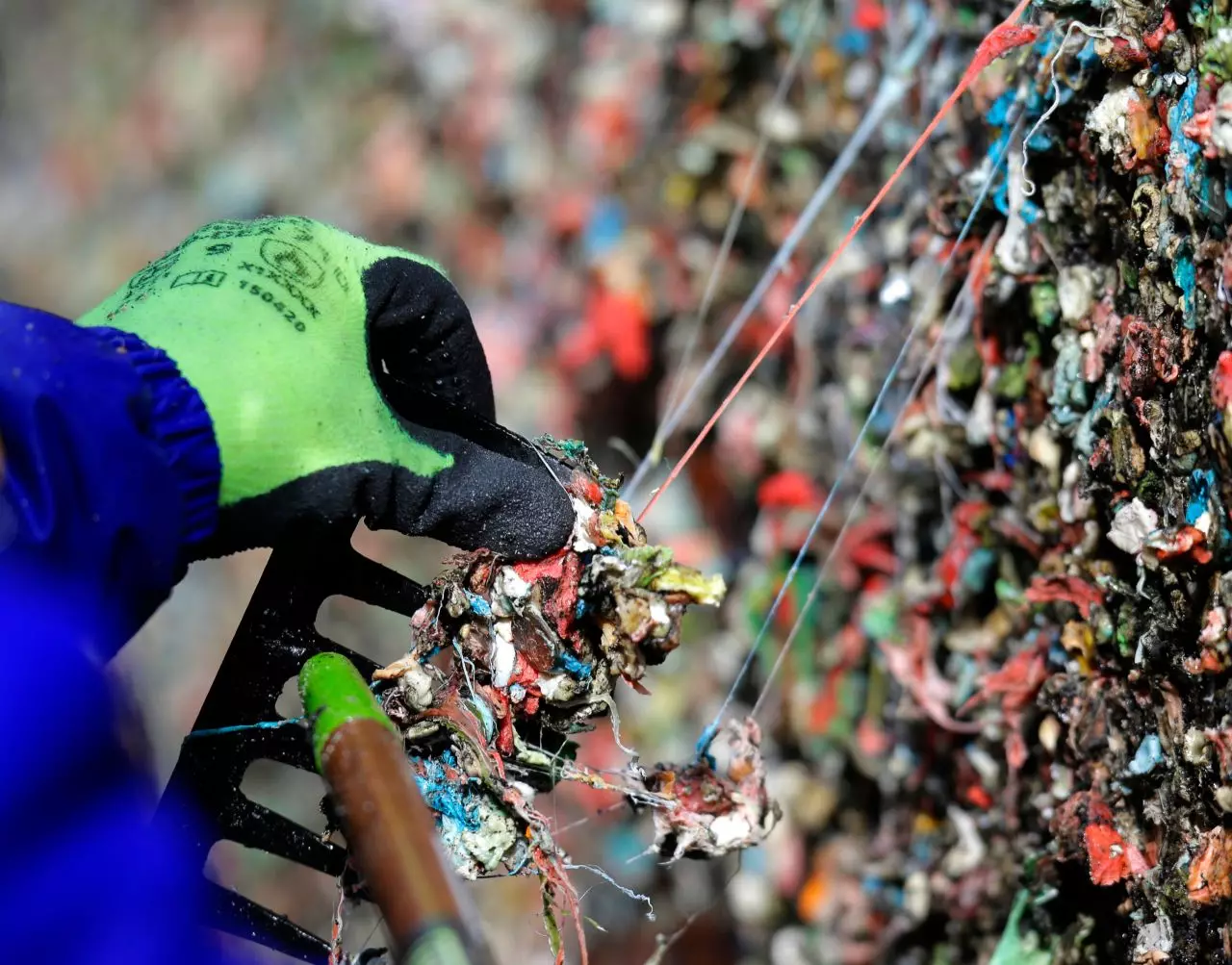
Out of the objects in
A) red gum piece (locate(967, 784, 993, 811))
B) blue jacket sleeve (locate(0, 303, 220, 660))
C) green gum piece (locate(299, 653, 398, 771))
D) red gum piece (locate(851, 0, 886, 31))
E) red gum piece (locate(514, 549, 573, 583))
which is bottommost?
red gum piece (locate(967, 784, 993, 811))

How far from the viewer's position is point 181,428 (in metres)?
0.90

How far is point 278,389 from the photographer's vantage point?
945 mm

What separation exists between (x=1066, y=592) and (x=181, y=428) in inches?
34.4

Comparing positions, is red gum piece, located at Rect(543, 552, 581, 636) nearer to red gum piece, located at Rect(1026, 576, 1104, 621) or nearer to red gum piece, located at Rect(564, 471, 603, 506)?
red gum piece, located at Rect(564, 471, 603, 506)

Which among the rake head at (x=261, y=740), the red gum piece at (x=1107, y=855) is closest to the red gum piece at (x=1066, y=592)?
the red gum piece at (x=1107, y=855)

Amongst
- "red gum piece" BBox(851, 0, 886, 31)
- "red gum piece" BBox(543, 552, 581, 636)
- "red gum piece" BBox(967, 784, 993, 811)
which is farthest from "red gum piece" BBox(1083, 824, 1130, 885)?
"red gum piece" BBox(851, 0, 886, 31)

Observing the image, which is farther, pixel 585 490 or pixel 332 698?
pixel 585 490

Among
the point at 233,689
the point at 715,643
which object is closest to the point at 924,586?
the point at 715,643

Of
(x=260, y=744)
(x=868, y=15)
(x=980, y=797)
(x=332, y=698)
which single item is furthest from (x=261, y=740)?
(x=868, y=15)

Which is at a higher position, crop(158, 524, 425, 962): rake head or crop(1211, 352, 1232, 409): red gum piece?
crop(1211, 352, 1232, 409): red gum piece

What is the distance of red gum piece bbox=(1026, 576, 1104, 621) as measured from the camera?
1.21 metres

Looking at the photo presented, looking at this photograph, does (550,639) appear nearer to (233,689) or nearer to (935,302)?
(233,689)

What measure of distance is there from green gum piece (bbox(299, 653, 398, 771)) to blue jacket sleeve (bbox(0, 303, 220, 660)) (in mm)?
146

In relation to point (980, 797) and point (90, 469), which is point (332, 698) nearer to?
point (90, 469)
